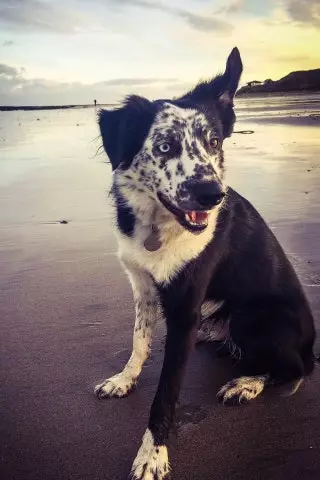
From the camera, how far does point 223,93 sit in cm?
316

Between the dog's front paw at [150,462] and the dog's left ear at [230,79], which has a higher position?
the dog's left ear at [230,79]

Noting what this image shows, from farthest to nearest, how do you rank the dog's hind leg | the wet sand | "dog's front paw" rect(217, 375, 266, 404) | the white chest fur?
the dog's hind leg, "dog's front paw" rect(217, 375, 266, 404), the white chest fur, the wet sand

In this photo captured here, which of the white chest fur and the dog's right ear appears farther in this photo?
the dog's right ear

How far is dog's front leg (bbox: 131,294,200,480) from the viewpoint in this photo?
236 centimetres

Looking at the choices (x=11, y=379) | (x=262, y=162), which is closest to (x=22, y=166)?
(x=262, y=162)

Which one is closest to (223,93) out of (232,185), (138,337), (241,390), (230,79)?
(230,79)

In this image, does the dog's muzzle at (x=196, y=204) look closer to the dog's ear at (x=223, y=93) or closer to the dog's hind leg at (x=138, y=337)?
the dog's hind leg at (x=138, y=337)

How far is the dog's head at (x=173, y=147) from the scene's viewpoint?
2.69m

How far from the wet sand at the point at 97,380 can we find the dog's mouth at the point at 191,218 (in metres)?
0.96

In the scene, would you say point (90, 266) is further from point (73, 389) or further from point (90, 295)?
point (73, 389)

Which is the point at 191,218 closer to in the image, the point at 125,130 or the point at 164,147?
the point at 164,147

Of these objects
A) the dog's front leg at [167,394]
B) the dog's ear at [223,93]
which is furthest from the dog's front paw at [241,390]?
the dog's ear at [223,93]

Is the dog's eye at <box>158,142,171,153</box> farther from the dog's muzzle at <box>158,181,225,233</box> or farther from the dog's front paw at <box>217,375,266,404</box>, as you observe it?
the dog's front paw at <box>217,375,266,404</box>

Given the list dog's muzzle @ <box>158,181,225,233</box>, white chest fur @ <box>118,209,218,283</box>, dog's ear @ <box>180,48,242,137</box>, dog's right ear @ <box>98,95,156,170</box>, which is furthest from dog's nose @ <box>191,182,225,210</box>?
dog's ear @ <box>180,48,242,137</box>
